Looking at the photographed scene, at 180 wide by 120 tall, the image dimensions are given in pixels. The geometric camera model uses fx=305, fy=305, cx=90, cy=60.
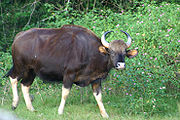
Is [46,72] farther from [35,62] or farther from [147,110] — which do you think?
[147,110]

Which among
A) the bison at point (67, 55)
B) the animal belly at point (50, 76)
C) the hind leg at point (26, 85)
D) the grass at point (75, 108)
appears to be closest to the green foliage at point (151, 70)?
the grass at point (75, 108)

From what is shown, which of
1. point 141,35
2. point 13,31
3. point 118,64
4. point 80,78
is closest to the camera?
point 118,64

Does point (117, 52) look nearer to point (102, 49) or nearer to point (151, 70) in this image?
point (102, 49)

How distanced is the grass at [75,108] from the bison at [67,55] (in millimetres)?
→ 276

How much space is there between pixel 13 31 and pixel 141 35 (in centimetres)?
589

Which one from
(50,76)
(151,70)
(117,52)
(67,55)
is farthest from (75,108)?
(151,70)

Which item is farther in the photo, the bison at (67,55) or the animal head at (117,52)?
the bison at (67,55)

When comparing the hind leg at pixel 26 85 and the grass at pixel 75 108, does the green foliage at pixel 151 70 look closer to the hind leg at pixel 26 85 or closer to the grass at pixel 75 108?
the grass at pixel 75 108

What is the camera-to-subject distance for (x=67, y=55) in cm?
675

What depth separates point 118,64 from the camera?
613 cm

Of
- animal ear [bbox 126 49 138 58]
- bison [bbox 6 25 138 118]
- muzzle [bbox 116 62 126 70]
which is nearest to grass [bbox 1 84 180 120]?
bison [bbox 6 25 138 118]

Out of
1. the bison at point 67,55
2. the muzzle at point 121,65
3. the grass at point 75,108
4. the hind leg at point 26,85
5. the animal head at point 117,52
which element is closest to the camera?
the muzzle at point 121,65

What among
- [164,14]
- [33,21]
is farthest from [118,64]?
[33,21]

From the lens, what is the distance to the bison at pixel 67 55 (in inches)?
263
